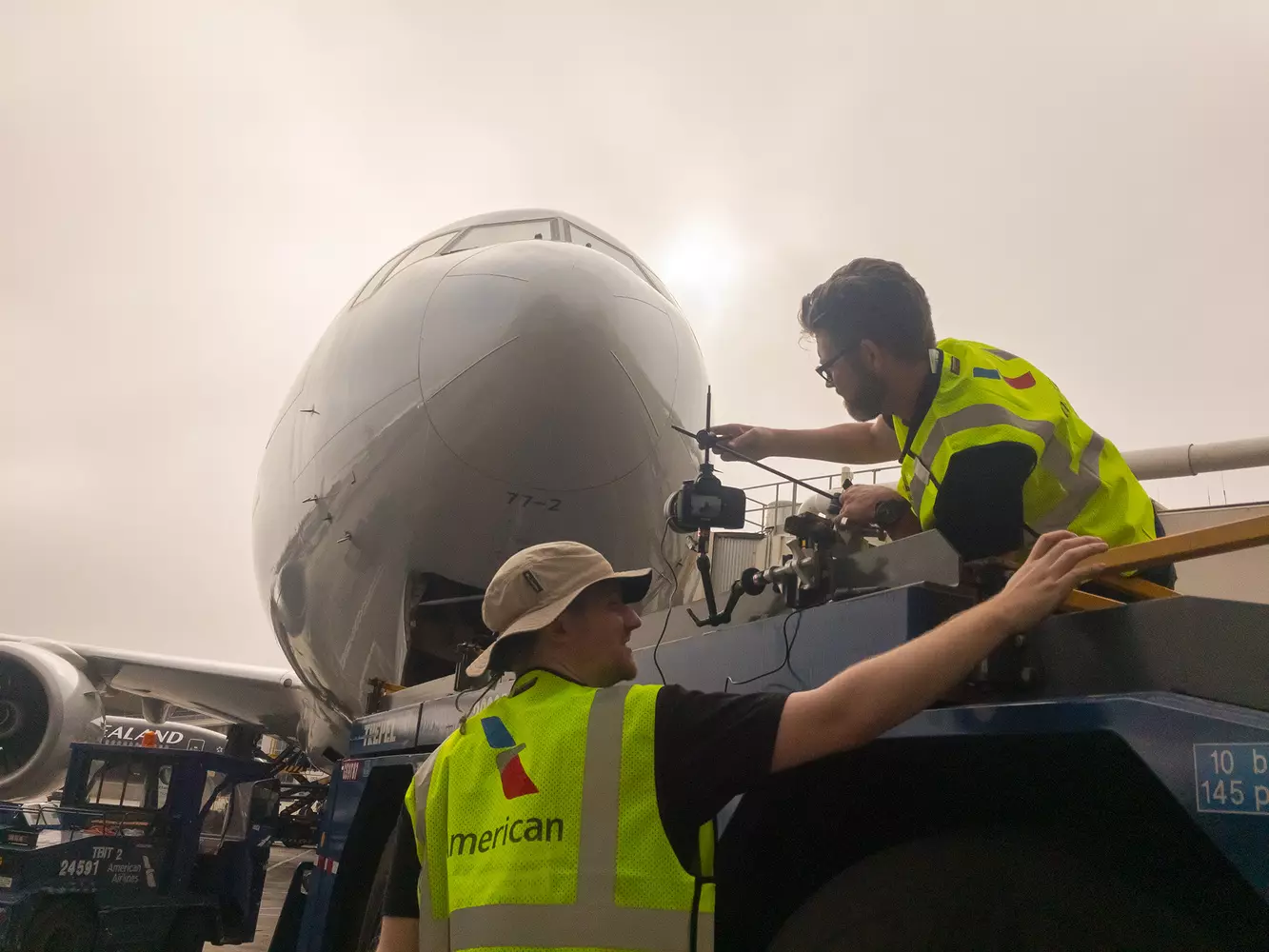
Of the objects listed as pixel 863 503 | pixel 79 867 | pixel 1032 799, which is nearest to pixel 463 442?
pixel 863 503

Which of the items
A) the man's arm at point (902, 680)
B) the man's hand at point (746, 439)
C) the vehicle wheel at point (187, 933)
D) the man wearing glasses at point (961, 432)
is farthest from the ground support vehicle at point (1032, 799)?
the vehicle wheel at point (187, 933)

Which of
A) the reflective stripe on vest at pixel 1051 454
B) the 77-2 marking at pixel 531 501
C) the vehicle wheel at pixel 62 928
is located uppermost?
the 77-2 marking at pixel 531 501

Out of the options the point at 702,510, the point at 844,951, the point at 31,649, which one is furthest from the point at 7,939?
the point at 844,951

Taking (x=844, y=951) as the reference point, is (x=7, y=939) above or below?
below

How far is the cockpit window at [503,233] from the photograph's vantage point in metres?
5.76

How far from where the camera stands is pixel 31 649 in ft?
34.2

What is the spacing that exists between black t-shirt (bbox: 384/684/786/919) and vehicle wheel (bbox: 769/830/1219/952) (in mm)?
309

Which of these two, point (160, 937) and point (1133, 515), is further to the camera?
point (160, 937)

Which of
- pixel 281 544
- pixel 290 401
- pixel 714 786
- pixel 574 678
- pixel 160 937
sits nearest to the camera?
pixel 714 786

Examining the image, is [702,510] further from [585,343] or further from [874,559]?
[585,343]

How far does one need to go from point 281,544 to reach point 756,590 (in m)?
4.41

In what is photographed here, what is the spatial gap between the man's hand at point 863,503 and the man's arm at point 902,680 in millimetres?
842

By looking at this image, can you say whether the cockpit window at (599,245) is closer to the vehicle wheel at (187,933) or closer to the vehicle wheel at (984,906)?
the vehicle wheel at (984,906)

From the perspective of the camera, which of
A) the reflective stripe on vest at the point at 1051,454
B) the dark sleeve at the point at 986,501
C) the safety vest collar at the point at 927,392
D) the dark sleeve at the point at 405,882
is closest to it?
the dark sleeve at the point at 405,882
